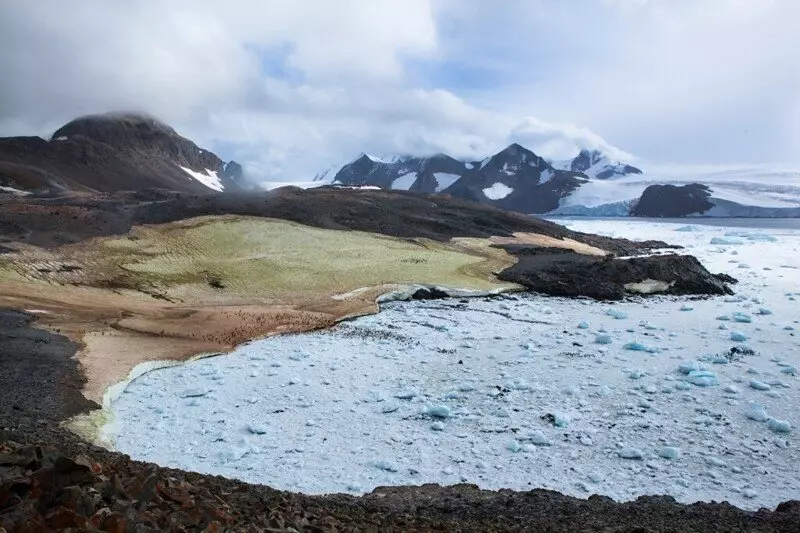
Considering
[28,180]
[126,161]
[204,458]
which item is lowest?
[204,458]

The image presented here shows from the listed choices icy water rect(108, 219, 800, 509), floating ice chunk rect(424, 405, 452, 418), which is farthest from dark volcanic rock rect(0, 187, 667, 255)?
floating ice chunk rect(424, 405, 452, 418)

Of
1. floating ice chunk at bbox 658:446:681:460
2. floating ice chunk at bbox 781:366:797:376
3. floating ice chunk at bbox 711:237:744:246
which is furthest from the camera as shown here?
floating ice chunk at bbox 711:237:744:246

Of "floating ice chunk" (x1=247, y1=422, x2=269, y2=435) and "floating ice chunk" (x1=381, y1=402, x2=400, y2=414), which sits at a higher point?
"floating ice chunk" (x1=381, y1=402, x2=400, y2=414)

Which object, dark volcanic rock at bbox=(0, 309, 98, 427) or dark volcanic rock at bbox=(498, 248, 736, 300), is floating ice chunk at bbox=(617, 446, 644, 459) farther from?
dark volcanic rock at bbox=(498, 248, 736, 300)

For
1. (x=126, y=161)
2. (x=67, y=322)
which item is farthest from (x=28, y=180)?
(x=67, y=322)

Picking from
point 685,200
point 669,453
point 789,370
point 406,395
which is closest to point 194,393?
point 406,395

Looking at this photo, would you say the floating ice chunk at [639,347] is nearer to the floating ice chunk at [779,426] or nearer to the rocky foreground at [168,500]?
the floating ice chunk at [779,426]

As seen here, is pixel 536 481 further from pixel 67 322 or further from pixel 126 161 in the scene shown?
pixel 126 161
